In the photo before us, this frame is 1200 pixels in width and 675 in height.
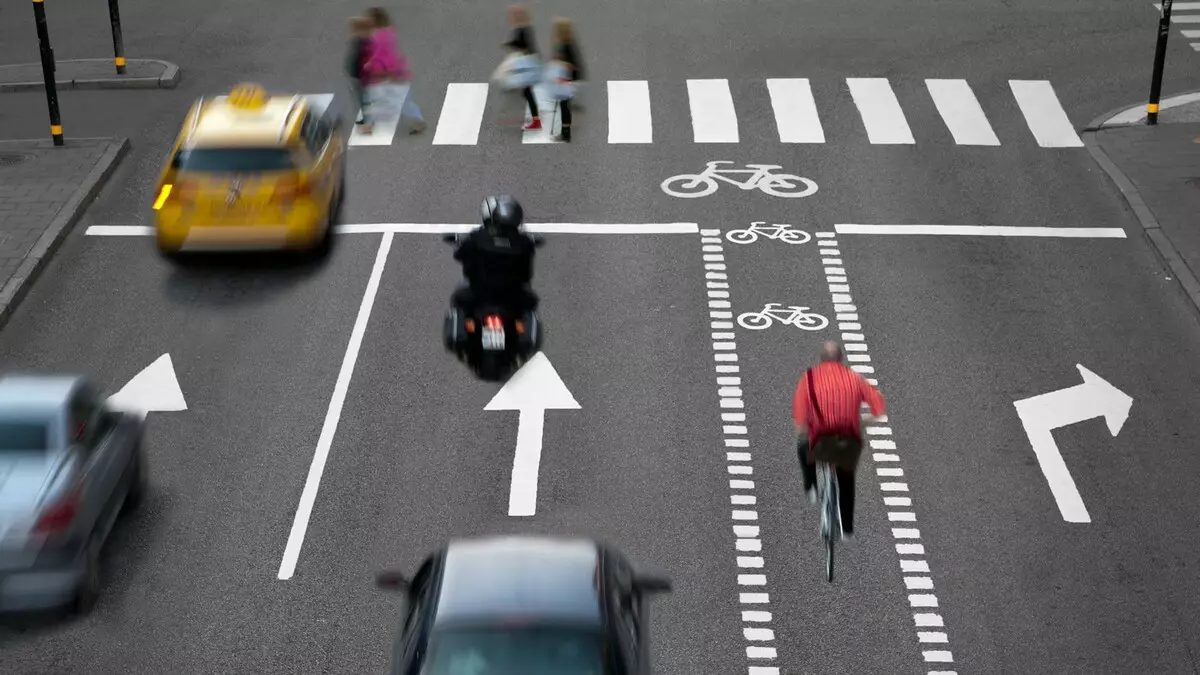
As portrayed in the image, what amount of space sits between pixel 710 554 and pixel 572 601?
12.9 feet

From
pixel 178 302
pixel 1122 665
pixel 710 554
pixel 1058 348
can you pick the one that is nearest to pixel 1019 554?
pixel 1122 665

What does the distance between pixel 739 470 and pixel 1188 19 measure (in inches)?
777

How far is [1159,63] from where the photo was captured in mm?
24656

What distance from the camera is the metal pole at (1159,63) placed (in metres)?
24.1

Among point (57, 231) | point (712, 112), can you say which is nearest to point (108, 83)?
point (57, 231)

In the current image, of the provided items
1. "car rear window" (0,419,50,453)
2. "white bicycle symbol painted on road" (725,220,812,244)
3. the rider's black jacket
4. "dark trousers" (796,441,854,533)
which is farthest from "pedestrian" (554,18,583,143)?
"car rear window" (0,419,50,453)

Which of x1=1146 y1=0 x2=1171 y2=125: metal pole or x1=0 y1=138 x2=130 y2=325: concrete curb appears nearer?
x1=0 y1=138 x2=130 y2=325: concrete curb

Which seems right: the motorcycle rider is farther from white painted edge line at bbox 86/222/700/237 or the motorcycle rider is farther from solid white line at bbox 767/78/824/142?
solid white line at bbox 767/78/824/142

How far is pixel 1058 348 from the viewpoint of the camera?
18.4m

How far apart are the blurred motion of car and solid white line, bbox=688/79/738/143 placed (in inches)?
494

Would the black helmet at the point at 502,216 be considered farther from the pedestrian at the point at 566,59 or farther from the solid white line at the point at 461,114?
the solid white line at the point at 461,114

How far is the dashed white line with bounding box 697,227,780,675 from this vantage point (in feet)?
43.5

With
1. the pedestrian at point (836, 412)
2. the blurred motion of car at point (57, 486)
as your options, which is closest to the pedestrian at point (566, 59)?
the blurred motion of car at point (57, 486)

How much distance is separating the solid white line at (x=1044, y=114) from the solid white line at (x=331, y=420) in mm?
10373
